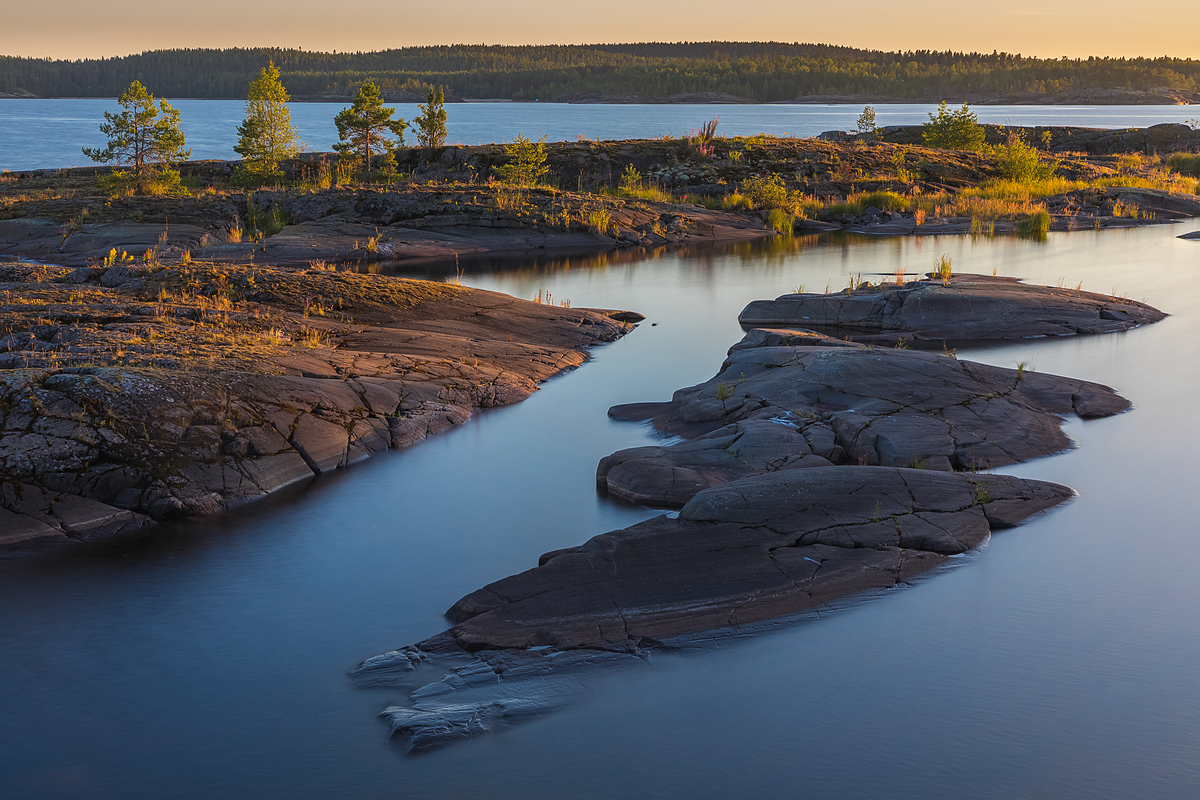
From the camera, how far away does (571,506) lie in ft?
34.4

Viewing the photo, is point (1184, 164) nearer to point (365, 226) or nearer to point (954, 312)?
point (954, 312)

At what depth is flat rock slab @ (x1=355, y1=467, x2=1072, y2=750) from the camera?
22.3 feet

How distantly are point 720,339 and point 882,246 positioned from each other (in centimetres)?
1493

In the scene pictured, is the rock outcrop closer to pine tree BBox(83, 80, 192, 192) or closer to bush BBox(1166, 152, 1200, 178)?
pine tree BBox(83, 80, 192, 192)

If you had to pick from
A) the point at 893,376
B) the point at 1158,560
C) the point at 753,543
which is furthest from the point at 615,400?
the point at 1158,560

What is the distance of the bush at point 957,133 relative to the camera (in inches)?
1980

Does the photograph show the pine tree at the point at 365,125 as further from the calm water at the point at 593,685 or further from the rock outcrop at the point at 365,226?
the calm water at the point at 593,685

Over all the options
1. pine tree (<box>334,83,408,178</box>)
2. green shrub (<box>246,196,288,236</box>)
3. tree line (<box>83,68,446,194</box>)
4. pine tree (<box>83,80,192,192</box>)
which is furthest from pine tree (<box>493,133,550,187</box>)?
pine tree (<box>83,80,192,192</box>)

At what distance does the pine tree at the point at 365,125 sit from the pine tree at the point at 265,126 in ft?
8.04

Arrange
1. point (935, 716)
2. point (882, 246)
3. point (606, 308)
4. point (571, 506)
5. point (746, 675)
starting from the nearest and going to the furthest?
point (935, 716) < point (746, 675) < point (571, 506) < point (606, 308) < point (882, 246)

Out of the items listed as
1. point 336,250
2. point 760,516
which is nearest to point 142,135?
point 336,250

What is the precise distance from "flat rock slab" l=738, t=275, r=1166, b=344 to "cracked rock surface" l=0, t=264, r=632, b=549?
4.07 metres

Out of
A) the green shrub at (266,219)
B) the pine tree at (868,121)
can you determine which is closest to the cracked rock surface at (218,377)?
the green shrub at (266,219)

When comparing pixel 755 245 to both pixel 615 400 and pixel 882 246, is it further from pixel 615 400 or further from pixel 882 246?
pixel 615 400
